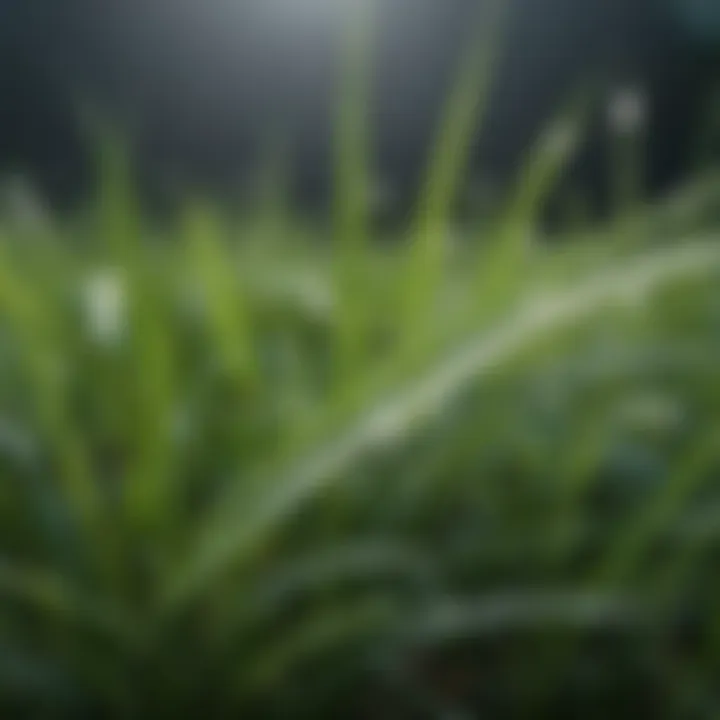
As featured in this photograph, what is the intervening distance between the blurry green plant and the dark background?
6.95 feet

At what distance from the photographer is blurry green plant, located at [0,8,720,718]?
22.3 inches

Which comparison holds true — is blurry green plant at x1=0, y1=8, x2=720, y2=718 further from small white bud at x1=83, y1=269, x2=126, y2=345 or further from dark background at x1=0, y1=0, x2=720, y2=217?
dark background at x1=0, y1=0, x2=720, y2=217

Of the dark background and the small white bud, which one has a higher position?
the dark background

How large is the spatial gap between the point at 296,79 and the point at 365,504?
2.47m

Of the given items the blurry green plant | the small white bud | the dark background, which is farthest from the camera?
the dark background

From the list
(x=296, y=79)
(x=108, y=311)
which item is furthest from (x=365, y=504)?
(x=296, y=79)

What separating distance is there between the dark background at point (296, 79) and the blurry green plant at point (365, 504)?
83.4 inches

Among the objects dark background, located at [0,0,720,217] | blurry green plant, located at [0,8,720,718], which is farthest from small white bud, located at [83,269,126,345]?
dark background, located at [0,0,720,217]

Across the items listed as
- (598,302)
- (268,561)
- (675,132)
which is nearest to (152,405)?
(268,561)

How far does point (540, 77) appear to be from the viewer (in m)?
3.09

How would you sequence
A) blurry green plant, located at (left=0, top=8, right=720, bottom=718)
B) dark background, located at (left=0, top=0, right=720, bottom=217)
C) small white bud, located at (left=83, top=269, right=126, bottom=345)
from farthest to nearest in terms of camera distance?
dark background, located at (left=0, top=0, right=720, bottom=217) → small white bud, located at (left=83, top=269, right=126, bottom=345) → blurry green plant, located at (left=0, top=8, right=720, bottom=718)

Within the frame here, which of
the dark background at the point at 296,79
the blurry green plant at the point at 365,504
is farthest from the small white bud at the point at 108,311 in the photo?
the dark background at the point at 296,79

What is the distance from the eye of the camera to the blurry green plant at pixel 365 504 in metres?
0.57

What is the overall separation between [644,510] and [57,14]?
256 centimetres
